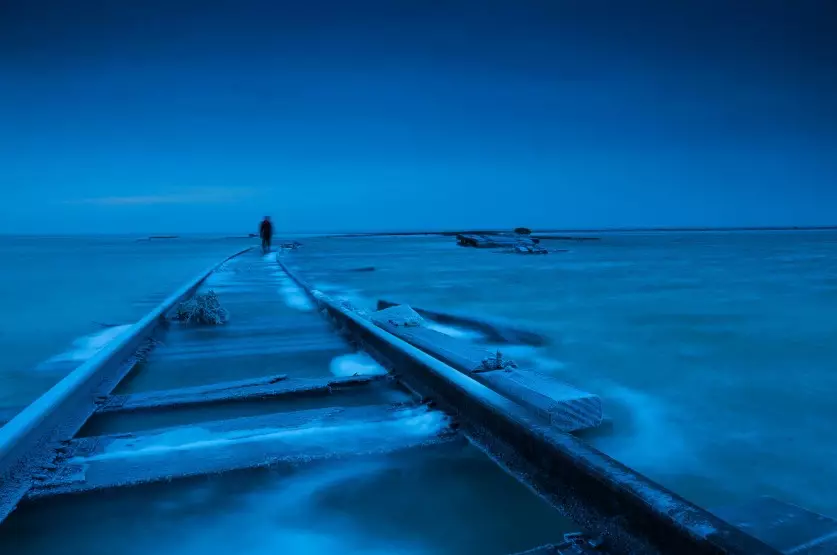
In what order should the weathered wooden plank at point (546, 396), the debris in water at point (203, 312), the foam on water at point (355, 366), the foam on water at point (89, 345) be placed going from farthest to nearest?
the debris in water at point (203, 312) → the foam on water at point (89, 345) → the foam on water at point (355, 366) → the weathered wooden plank at point (546, 396)

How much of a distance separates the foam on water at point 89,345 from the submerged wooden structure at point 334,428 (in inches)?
32.7

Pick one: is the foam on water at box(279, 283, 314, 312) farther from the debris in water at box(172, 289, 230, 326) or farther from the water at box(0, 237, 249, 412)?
the water at box(0, 237, 249, 412)

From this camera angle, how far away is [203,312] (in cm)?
518

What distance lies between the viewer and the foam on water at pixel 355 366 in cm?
328

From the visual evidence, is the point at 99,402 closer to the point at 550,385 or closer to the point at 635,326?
the point at 550,385

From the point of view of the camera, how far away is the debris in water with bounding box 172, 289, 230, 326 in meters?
5.15

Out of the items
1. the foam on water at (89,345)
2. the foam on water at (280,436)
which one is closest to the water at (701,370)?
the foam on water at (280,436)

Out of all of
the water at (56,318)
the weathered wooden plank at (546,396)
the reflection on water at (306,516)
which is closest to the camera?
the reflection on water at (306,516)

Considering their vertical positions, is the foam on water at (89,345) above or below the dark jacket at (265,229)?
below

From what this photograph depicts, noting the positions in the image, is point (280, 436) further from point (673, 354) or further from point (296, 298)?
point (296, 298)

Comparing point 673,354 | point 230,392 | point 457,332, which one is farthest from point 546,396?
point 457,332

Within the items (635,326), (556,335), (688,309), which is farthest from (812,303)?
(556,335)

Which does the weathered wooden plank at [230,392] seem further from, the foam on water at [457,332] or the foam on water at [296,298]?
the foam on water at [296,298]

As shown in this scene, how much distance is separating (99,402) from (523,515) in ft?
6.61
